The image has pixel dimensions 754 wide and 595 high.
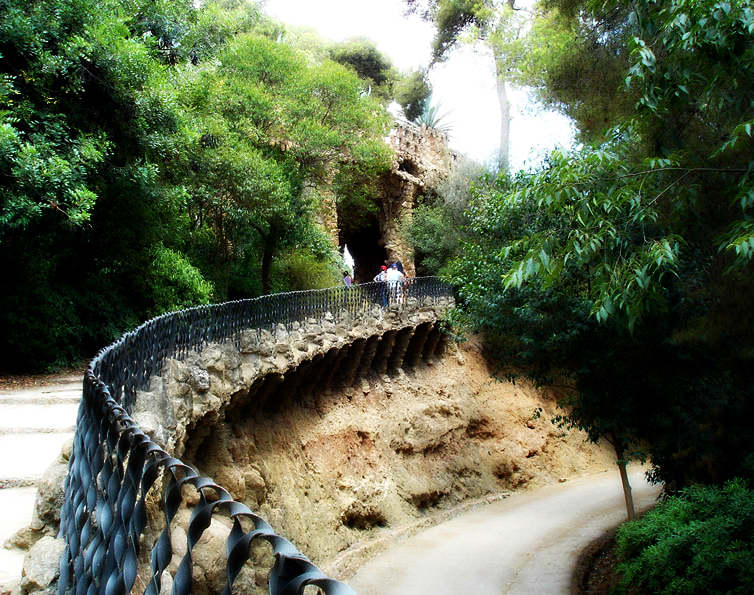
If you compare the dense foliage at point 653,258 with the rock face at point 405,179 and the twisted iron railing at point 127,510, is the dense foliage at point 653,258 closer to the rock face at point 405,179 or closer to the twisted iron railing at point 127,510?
the twisted iron railing at point 127,510

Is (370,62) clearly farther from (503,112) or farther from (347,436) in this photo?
(347,436)

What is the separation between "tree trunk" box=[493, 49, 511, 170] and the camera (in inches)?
985

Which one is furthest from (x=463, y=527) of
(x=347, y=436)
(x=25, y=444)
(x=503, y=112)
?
(x=503, y=112)

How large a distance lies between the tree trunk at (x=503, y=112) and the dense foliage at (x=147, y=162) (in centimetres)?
719

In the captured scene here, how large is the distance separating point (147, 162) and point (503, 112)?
687 inches

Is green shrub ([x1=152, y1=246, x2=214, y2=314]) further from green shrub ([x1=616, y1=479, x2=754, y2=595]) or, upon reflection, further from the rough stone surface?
the rough stone surface

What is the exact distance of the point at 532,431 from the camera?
2052 centimetres

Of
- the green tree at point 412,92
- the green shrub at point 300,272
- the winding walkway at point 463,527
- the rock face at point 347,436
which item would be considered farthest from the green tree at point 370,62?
the winding walkway at point 463,527

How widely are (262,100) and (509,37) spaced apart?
11614 millimetres

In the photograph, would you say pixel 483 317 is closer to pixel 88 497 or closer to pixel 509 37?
pixel 88 497

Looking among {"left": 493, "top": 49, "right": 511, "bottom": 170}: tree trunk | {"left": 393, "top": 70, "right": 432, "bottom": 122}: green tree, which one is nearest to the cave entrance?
{"left": 393, "top": 70, "right": 432, "bottom": 122}: green tree

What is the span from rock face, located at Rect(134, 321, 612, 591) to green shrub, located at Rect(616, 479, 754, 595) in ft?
14.6

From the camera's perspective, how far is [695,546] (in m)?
7.98

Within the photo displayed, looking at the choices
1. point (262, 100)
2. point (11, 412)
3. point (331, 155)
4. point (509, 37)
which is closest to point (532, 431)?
point (331, 155)
